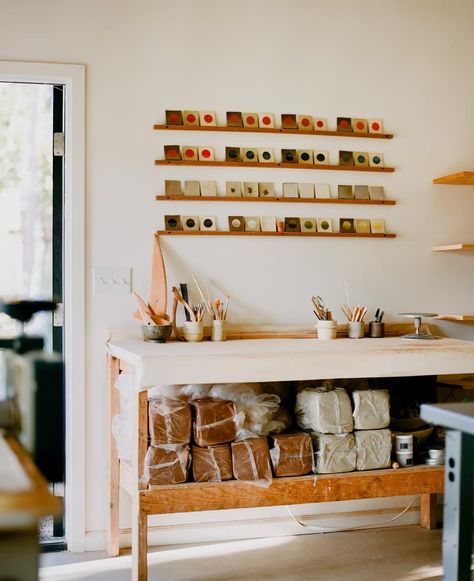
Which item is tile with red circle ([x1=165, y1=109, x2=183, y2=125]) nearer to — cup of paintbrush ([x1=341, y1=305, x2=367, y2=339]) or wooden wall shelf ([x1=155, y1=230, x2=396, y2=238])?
wooden wall shelf ([x1=155, y1=230, x2=396, y2=238])

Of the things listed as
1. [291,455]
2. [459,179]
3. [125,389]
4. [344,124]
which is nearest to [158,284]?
[125,389]

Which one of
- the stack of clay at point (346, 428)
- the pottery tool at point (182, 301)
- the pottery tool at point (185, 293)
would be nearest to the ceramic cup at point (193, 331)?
the pottery tool at point (182, 301)

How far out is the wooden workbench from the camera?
278cm

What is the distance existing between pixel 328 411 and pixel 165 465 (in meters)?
0.70

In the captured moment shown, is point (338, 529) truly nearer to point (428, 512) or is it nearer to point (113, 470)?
point (428, 512)

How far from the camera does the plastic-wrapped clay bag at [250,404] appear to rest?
3099 millimetres

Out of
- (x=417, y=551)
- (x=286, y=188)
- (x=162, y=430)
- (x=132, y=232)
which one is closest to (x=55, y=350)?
(x=132, y=232)

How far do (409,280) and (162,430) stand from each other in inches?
64.7

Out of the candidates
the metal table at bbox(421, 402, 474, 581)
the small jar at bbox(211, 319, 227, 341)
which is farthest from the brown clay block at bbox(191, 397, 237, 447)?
the metal table at bbox(421, 402, 474, 581)

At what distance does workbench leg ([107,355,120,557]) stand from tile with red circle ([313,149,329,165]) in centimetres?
138

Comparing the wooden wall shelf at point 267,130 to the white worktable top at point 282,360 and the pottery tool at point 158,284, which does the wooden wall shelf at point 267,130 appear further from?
the white worktable top at point 282,360

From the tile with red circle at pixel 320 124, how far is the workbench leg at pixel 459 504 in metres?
2.14

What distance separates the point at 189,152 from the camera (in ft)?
11.9

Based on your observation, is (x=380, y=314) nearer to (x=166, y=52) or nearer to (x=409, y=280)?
(x=409, y=280)
